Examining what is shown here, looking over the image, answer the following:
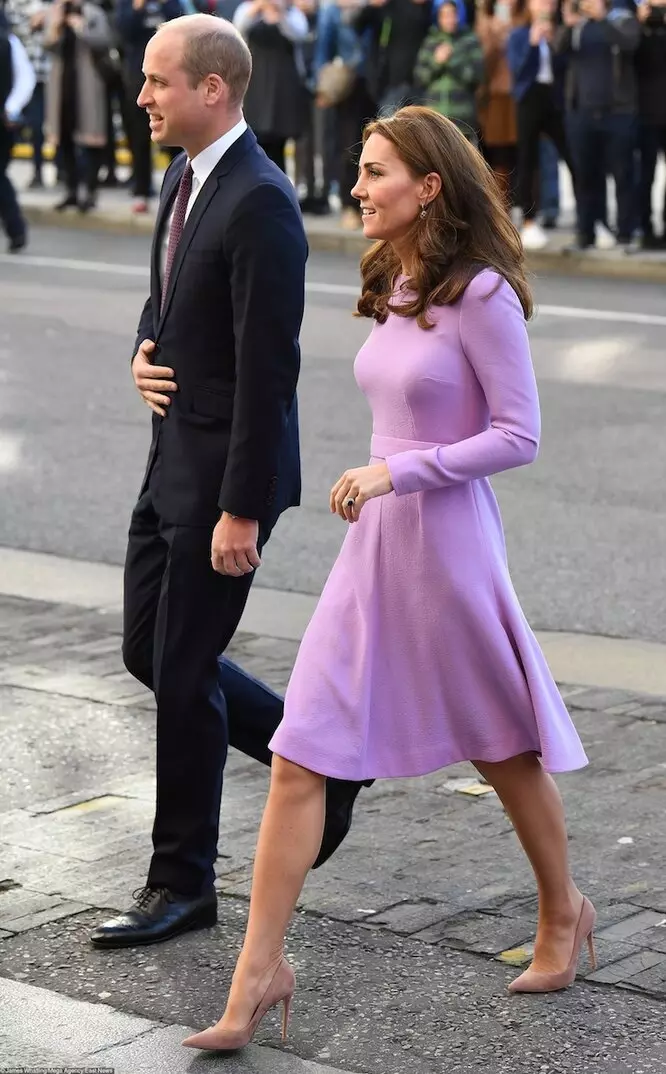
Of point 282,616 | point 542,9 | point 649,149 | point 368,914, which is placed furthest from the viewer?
point 649,149

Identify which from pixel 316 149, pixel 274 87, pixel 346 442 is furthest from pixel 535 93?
pixel 346 442

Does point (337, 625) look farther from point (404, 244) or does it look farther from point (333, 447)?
point (333, 447)

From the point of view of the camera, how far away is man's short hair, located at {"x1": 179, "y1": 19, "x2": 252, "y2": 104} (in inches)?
175

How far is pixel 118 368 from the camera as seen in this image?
41.2ft

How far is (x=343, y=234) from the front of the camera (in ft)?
61.6

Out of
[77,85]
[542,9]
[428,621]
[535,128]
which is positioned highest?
[428,621]

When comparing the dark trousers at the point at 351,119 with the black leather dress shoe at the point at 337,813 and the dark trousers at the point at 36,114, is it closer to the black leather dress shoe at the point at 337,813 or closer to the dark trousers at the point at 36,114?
the dark trousers at the point at 36,114

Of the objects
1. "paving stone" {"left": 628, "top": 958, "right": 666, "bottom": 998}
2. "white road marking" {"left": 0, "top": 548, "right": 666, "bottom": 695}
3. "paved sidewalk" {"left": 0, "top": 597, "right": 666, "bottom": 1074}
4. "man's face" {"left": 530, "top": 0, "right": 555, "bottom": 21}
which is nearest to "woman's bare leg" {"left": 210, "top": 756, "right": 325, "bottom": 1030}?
"paved sidewalk" {"left": 0, "top": 597, "right": 666, "bottom": 1074}

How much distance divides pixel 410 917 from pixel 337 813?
0.28 meters

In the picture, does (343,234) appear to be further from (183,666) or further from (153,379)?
(183,666)

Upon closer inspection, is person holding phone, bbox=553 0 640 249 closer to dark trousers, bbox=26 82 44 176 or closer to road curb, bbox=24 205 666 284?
road curb, bbox=24 205 666 284

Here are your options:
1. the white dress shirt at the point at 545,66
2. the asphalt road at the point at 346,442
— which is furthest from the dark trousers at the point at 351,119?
the asphalt road at the point at 346,442

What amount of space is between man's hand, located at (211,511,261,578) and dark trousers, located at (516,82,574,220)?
13.0m

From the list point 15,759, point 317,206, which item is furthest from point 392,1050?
point 317,206
